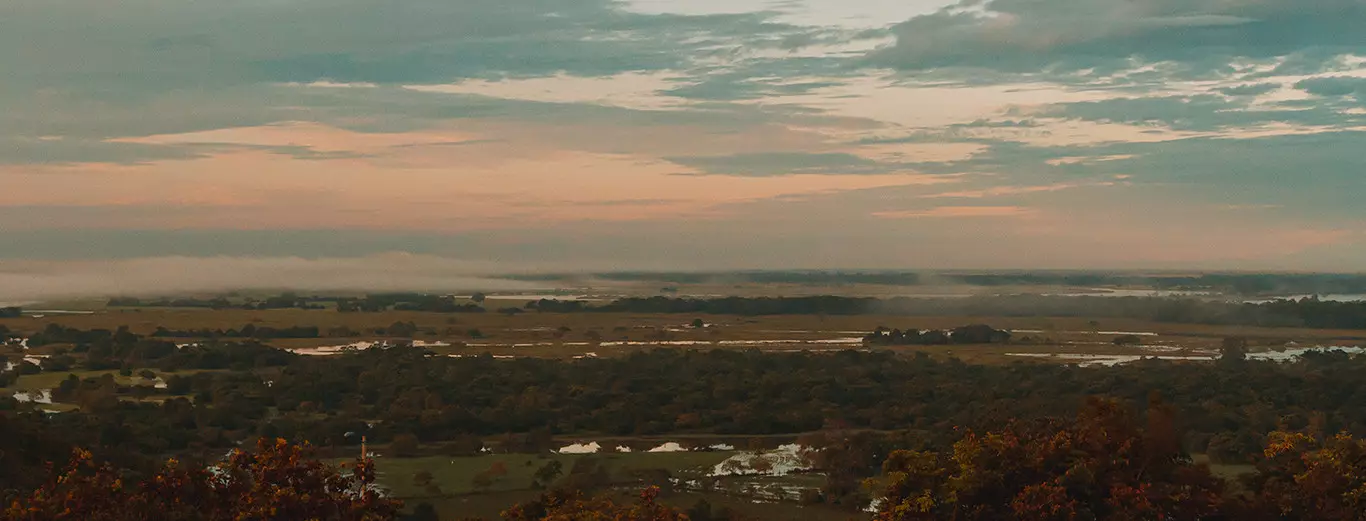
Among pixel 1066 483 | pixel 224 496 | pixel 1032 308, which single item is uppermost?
pixel 224 496

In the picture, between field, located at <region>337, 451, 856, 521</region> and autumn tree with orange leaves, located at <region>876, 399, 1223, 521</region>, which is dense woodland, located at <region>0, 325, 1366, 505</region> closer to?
field, located at <region>337, 451, 856, 521</region>

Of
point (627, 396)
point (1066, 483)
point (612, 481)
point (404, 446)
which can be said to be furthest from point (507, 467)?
point (1066, 483)

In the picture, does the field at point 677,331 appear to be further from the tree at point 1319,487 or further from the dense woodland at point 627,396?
the tree at point 1319,487

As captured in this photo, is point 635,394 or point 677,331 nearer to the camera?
point 635,394

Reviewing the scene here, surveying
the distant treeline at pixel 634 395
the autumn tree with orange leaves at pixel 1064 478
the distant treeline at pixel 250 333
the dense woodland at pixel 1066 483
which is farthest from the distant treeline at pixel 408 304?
the autumn tree with orange leaves at pixel 1064 478

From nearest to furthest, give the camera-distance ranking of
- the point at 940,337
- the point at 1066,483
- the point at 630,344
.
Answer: the point at 1066,483 < the point at 630,344 < the point at 940,337

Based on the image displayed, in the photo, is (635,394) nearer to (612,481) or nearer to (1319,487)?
(612,481)

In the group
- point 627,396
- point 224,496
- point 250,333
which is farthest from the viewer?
point 250,333

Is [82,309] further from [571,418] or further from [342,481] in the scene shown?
[342,481]
